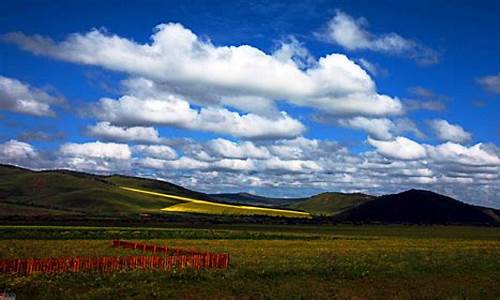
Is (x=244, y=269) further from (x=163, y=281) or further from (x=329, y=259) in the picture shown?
(x=329, y=259)

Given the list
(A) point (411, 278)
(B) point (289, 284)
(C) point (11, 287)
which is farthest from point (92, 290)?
(A) point (411, 278)

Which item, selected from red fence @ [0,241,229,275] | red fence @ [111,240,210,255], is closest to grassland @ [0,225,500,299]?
red fence @ [0,241,229,275]

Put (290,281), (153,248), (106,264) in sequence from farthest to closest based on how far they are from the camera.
A: 1. (153,248)
2. (106,264)
3. (290,281)

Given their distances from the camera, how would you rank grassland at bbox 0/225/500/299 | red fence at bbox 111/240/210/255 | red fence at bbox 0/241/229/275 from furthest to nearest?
red fence at bbox 111/240/210/255
red fence at bbox 0/241/229/275
grassland at bbox 0/225/500/299

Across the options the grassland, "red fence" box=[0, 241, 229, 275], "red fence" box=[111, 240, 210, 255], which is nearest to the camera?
the grassland

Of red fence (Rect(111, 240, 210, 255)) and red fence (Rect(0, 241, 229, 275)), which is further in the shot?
red fence (Rect(111, 240, 210, 255))

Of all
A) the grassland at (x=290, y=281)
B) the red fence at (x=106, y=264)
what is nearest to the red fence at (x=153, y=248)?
the grassland at (x=290, y=281)

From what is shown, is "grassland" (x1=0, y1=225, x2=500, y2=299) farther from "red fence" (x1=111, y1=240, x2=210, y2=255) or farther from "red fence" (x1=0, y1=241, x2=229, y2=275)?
"red fence" (x1=111, y1=240, x2=210, y2=255)

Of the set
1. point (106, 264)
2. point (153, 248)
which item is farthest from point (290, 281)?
point (153, 248)

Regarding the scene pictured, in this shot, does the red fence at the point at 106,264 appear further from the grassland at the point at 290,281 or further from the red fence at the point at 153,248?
the red fence at the point at 153,248

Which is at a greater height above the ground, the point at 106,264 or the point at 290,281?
the point at 106,264

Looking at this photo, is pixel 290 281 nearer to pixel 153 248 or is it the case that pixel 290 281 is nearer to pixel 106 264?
pixel 106 264

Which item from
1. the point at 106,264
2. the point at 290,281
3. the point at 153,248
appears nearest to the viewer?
the point at 290,281

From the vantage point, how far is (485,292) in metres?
40.5
